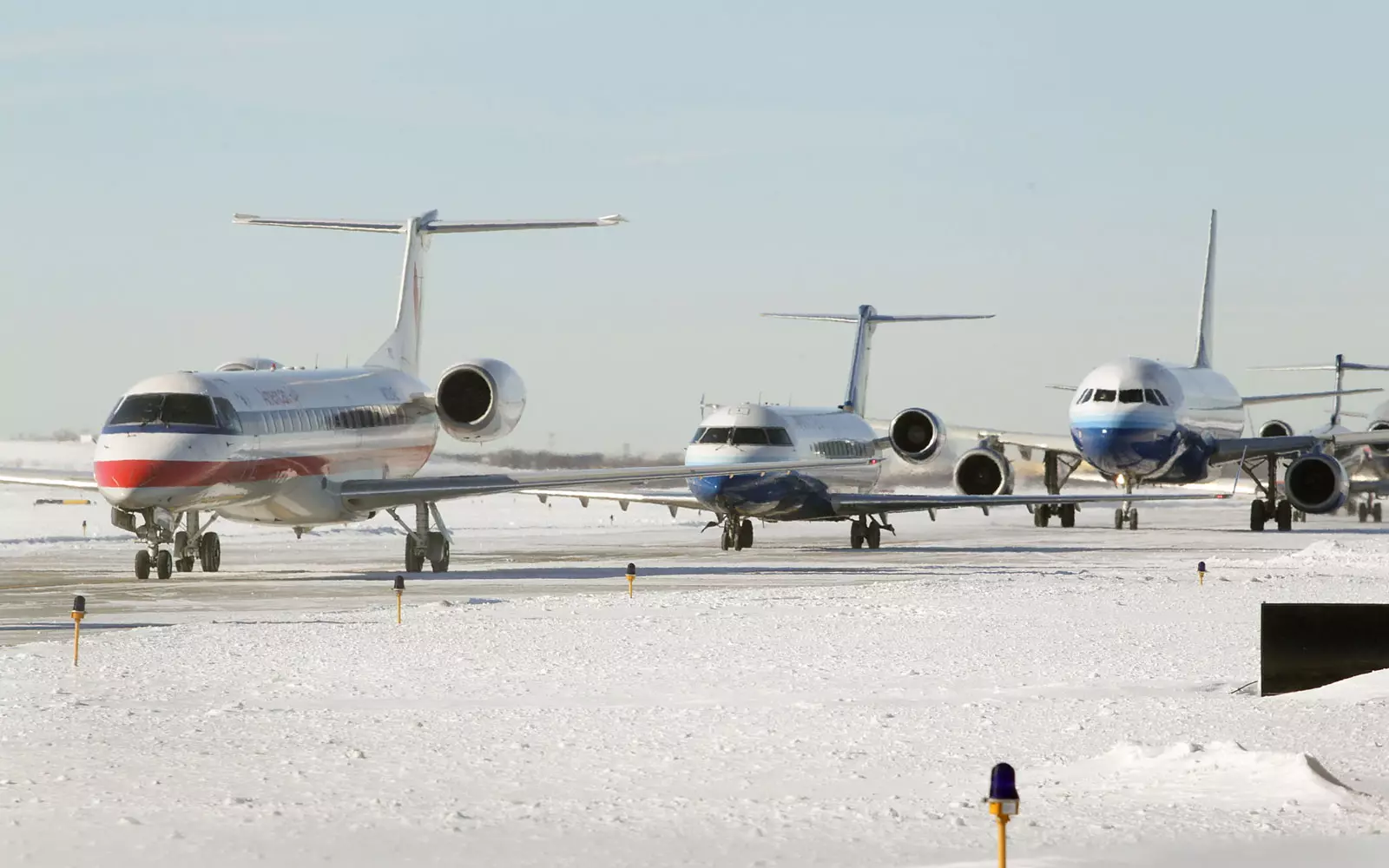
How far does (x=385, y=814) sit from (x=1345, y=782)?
5302mm

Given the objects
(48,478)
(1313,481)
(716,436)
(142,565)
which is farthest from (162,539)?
(1313,481)

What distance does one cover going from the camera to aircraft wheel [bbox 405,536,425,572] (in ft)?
111

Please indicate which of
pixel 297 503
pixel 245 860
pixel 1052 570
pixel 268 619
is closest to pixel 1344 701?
pixel 245 860

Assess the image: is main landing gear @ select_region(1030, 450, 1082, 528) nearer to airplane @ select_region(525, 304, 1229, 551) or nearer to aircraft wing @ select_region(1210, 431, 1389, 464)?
aircraft wing @ select_region(1210, 431, 1389, 464)

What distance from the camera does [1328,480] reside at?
50906 mm

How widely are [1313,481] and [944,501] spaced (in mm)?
14163

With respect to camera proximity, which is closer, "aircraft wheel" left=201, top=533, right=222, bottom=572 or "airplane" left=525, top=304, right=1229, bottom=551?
"aircraft wheel" left=201, top=533, right=222, bottom=572

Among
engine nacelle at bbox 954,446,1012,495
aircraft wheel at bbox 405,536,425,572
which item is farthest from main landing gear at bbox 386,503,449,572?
engine nacelle at bbox 954,446,1012,495

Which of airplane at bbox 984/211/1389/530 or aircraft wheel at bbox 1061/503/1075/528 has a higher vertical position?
airplane at bbox 984/211/1389/530

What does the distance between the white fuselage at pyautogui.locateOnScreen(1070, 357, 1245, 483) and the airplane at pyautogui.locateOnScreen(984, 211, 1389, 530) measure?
0.02 m

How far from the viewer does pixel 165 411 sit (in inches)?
1166

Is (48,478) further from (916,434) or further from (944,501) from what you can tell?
(916,434)

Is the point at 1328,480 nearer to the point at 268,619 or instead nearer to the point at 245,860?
the point at 268,619

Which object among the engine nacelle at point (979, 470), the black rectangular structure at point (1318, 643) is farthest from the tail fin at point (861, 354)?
the black rectangular structure at point (1318, 643)
